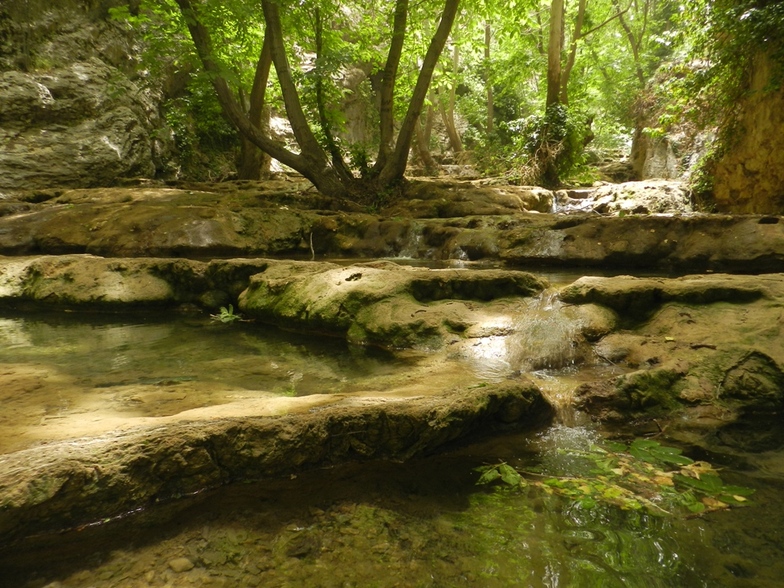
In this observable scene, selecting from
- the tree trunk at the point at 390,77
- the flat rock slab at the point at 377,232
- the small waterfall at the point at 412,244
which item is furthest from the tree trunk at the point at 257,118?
the small waterfall at the point at 412,244

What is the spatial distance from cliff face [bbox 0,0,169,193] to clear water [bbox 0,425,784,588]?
10600 millimetres

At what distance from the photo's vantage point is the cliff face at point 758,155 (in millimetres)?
7406

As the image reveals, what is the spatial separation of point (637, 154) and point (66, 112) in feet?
56.7

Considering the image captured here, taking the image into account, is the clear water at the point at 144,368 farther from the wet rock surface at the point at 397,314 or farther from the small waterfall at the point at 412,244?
the small waterfall at the point at 412,244

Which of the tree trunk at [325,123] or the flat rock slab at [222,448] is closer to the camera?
the flat rock slab at [222,448]

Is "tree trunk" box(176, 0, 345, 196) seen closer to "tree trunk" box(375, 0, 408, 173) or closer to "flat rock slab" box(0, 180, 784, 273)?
"flat rock slab" box(0, 180, 784, 273)

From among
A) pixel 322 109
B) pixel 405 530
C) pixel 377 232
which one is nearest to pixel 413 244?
pixel 377 232

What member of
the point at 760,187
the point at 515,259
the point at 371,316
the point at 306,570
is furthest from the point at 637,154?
the point at 306,570

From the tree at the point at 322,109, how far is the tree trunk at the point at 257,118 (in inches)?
40.1

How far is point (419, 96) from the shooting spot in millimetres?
9617

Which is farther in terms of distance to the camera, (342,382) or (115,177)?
(115,177)

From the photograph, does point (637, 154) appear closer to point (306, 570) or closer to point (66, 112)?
point (66, 112)

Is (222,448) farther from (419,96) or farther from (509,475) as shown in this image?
(419,96)

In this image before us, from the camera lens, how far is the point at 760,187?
7.84 metres
